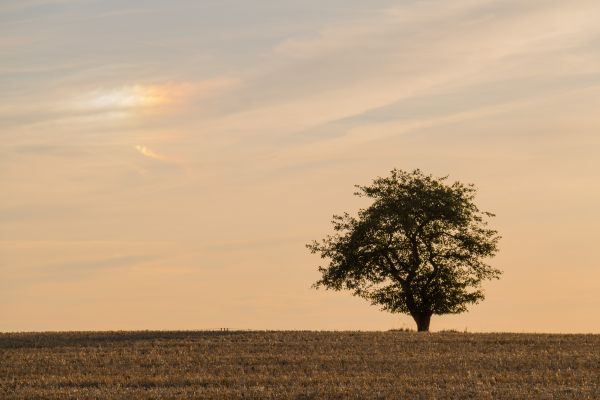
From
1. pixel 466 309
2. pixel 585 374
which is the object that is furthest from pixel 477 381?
pixel 466 309

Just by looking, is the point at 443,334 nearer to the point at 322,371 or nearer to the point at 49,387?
the point at 322,371

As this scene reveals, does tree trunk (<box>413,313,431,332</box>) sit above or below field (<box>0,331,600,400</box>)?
above

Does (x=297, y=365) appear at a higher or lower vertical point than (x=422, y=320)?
lower

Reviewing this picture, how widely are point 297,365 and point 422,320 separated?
24.0m

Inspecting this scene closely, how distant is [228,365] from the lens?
129ft

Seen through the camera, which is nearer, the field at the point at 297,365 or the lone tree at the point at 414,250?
the field at the point at 297,365

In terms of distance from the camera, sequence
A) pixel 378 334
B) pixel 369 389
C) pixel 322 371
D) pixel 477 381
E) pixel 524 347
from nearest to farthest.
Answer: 1. pixel 369 389
2. pixel 477 381
3. pixel 322 371
4. pixel 524 347
5. pixel 378 334

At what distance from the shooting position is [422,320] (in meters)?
62.2

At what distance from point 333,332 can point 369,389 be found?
19080 millimetres

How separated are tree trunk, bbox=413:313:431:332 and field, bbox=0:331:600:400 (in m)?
9.12

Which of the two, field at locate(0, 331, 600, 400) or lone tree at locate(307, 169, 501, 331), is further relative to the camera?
lone tree at locate(307, 169, 501, 331)

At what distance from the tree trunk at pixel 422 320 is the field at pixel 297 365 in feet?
29.9

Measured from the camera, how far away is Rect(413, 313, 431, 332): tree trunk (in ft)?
204

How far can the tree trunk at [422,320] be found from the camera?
62.1 m
